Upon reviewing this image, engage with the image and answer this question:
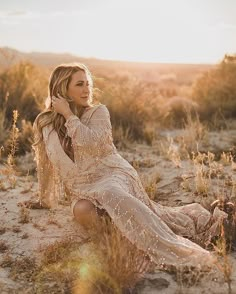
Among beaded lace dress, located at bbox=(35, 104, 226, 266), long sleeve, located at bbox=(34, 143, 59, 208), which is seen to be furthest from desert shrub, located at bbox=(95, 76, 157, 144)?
beaded lace dress, located at bbox=(35, 104, 226, 266)

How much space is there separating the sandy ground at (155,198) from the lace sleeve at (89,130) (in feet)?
2.87

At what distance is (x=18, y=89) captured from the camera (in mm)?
11070

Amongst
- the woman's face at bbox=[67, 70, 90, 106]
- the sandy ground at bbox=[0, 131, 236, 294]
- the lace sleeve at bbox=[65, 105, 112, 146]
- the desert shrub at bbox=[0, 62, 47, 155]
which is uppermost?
the woman's face at bbox=[67, 70, 90, 106]

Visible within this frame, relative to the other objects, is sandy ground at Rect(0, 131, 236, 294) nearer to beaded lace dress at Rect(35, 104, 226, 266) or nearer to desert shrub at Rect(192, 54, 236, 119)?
beaded lace dress at Rect(35, 104, 226, 266)

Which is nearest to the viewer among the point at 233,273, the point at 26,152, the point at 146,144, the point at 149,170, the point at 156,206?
the point at 233,273

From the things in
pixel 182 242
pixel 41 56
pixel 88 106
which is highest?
pixel 88 106

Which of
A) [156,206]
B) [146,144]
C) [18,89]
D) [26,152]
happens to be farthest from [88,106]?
[18,89]

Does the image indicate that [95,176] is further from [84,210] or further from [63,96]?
[63,96]

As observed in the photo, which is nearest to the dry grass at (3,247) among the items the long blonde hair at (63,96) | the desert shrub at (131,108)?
the long blonde hair at (63,96)

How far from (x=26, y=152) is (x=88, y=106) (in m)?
3.47

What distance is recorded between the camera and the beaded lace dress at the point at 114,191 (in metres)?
4.38

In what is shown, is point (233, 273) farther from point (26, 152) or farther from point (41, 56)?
point (41, 56)

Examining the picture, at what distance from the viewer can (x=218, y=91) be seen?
527 inches

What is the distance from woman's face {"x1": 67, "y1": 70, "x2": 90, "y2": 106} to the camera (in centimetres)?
513
